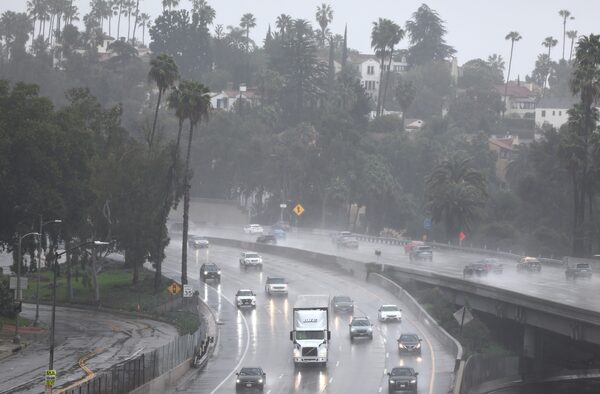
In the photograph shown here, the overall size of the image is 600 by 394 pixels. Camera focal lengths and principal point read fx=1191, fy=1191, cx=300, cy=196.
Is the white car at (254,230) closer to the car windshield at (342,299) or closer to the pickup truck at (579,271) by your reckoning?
the pickup truck at (579,271)

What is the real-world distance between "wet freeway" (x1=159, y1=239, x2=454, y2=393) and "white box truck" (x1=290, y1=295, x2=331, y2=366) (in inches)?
29.7

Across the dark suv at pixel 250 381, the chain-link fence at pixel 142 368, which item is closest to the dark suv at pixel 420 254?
the chain-link fence at pixel 142 368

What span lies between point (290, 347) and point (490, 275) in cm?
3642

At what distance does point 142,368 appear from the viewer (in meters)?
61.2

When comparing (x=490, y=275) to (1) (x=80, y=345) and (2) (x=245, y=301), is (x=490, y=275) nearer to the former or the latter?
(2) (x=245, y=301)

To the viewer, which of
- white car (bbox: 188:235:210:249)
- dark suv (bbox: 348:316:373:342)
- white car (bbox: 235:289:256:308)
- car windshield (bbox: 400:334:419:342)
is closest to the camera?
car windshield (bbox: 400:334:419:342)

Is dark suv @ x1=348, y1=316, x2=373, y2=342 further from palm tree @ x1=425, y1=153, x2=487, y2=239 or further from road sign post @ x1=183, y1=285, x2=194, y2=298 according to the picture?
palm tree @ x1=425, y1=153, x2=487, y2=239

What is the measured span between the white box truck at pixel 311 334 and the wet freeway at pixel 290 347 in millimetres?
755

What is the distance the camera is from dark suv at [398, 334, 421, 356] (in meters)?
73.7

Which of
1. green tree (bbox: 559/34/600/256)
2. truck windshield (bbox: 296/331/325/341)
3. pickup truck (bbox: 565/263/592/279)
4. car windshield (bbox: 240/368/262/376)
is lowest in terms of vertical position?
car windshield (bbox: 240/368/262/376)

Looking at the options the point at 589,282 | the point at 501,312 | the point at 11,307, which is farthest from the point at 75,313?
the point at 589,282

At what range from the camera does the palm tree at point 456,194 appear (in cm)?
15075

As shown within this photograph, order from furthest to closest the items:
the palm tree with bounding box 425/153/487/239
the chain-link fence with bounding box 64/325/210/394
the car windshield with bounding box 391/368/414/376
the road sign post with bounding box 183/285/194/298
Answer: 1. the palm tree with bounding box 425/153/487/239
2. the road sign post with bounding box 183/285/194/298
3. the car windshield with bounding box 391/368/414/376
4. the chain-link fence with bounding box 64/325/210/394

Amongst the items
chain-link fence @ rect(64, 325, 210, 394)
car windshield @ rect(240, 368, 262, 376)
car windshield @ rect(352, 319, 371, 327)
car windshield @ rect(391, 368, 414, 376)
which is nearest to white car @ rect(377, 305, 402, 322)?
car windshield @ rect(352, 319, 371, 327)
